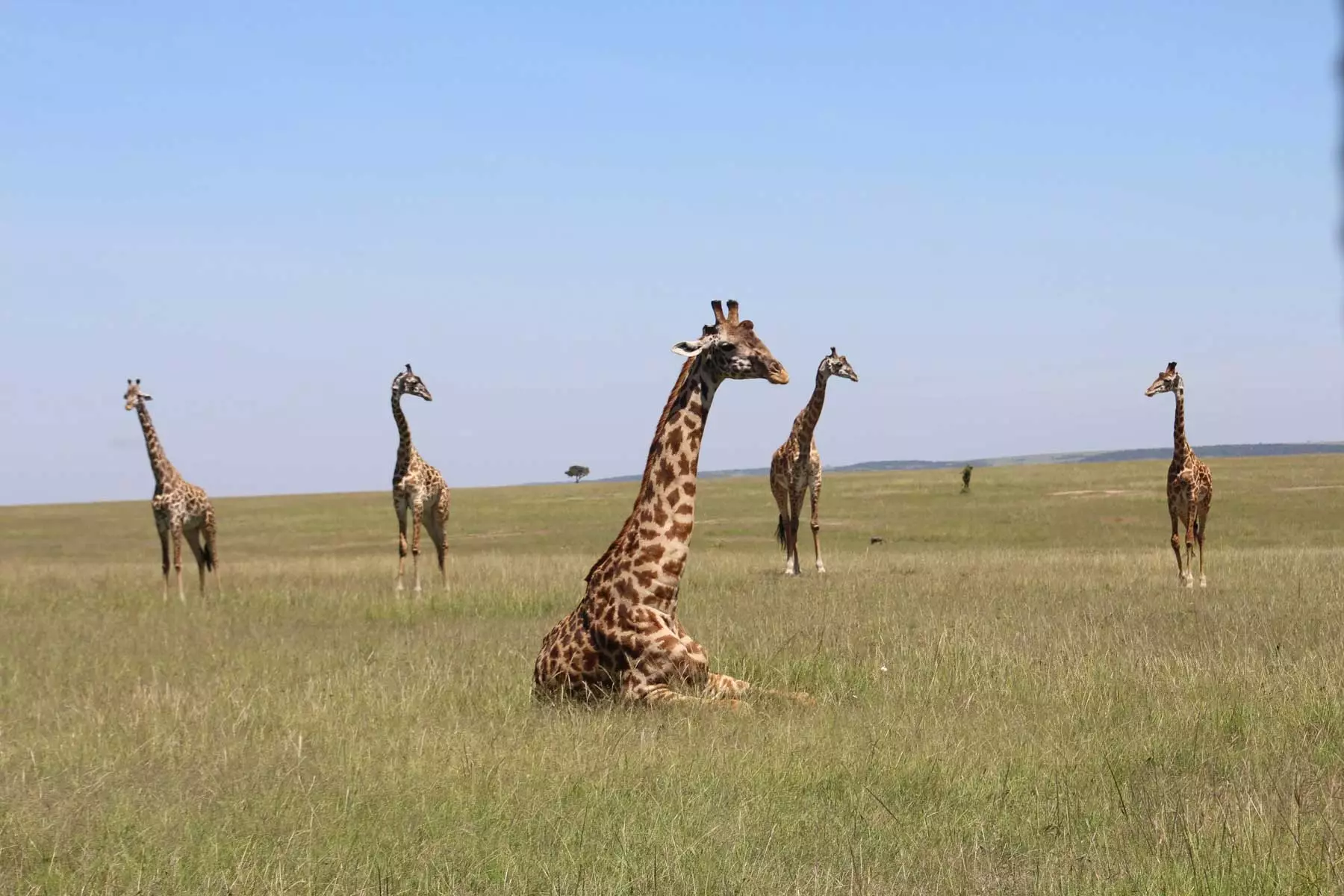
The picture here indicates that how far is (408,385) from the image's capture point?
19312mm

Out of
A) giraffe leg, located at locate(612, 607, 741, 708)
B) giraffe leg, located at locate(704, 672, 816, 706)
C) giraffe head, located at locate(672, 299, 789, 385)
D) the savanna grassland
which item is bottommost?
the savanna grassland

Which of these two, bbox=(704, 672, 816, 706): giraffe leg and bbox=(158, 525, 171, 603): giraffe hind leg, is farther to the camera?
bbox=(158, 525, 171, 603): giraffe hind leg

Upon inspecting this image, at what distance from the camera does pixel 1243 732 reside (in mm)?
7285

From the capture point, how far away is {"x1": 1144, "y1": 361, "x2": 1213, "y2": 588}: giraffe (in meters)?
17.0

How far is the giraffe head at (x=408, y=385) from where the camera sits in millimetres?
19297

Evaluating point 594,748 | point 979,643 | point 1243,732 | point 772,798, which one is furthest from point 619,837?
point 979,643

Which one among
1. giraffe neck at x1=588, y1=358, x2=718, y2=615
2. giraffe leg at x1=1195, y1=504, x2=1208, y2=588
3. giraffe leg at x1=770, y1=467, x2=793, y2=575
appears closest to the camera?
giraffe neck at x1=588, y1=358, x2=718, y2=615

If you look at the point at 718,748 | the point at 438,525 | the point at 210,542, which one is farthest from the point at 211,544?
the point at 718,748

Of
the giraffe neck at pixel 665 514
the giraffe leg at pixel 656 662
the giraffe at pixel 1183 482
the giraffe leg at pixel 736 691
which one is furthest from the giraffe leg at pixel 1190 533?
the giraffe leg at pixel 656 662

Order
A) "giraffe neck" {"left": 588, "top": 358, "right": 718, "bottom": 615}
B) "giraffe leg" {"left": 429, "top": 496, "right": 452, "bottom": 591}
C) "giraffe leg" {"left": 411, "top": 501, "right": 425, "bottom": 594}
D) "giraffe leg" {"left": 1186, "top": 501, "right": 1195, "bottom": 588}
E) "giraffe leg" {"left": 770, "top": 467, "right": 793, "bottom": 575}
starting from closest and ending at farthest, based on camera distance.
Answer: "giraffe neck" {"left": 588, "top": 358, "right": 718, "bottom": 615} → "giraffe leg" {"left": 1186, "top": 501, "right": 1195, "bottom": 588} → "giraffe leg" {"left": 411, "top": 501, "right": 425, "bottom": 594} → "giraffe leg" {"left": 429, "top": 496, "right": 452, "bottom": 591} → "giraffe leg" {"left": 770, "top": 467, "right": 793, "bottom": 575}

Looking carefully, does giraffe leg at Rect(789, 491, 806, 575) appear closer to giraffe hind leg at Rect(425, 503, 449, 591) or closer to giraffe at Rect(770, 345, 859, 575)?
giraffe at Rect(770, 345, 859, 575)

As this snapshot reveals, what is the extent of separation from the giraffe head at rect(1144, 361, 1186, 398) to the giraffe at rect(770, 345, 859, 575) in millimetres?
4845

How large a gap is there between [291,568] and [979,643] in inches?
663

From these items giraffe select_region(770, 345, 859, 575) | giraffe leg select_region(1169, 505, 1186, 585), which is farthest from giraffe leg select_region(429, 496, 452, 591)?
giraffe leg select_region(1169, 505, 1186, 585)
